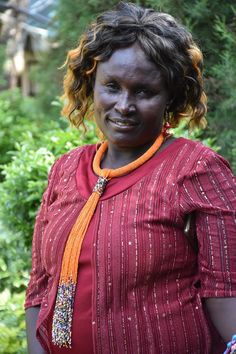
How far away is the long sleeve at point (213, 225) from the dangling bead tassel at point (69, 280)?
0.35m

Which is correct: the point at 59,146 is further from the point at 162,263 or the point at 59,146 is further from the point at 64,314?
the point at 162,263

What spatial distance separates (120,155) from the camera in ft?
8.96

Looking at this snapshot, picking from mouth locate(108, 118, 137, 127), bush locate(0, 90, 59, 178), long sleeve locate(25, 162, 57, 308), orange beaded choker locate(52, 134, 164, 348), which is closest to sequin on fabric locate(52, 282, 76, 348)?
orange beaded choker locate(52, 134, 164, 348)

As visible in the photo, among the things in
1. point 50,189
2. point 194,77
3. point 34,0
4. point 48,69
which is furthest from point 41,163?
point 34,0

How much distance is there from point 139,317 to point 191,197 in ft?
1.36

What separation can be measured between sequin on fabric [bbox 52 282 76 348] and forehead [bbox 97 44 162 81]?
717 millimetres

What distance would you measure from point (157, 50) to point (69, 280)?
0.81 meters

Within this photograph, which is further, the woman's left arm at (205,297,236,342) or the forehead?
the forehead

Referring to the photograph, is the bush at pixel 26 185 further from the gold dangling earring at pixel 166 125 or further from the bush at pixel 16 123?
the gold dangling earring at pixel 166 125

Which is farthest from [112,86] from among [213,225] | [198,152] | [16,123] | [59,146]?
[16,123]

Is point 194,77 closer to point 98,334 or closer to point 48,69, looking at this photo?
point 98,334

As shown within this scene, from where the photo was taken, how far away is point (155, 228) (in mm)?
2449

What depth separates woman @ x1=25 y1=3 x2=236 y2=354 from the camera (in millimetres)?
2439

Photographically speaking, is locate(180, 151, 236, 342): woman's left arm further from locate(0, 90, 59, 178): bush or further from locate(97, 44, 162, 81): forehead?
locate(0, 90, 59, 178): bush
